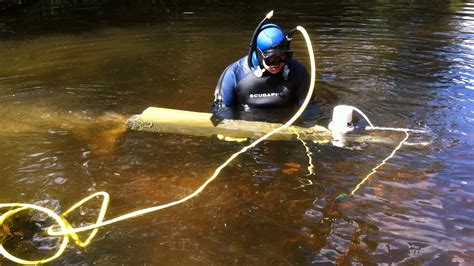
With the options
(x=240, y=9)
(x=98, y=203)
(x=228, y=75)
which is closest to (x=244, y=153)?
(x=228, y=75)

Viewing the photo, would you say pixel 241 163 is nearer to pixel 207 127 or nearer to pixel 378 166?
pixel 207 127

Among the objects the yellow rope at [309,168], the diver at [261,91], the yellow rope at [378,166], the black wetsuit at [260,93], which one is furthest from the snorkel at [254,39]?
the yellow rope at [378,166]

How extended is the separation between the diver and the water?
0.51 metres

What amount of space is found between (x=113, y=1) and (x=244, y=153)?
14.4 metres

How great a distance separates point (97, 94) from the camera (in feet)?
22.8

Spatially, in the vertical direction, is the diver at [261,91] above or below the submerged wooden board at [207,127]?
above

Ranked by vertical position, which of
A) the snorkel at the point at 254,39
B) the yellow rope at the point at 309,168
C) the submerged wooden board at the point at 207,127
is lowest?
the yellow rope at the point at 309,168

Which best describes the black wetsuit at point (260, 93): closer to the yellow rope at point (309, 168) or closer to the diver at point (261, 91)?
the diver at point (261, 91)

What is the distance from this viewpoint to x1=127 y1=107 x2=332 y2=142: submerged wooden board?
195 inches

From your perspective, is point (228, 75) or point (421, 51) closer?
point (228, 75)

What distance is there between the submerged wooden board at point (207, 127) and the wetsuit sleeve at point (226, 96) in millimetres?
291

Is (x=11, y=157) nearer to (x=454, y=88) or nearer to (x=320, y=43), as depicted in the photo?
(x=454, y=88)

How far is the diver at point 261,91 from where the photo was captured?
5.34m

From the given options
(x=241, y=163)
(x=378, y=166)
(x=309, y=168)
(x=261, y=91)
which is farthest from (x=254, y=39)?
(x=378, y=166)
